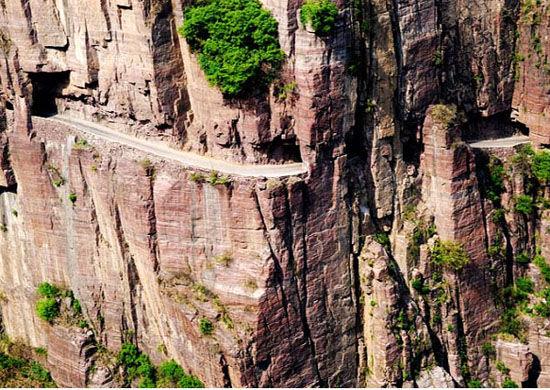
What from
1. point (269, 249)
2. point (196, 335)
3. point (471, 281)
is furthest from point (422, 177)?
point (196, 335)

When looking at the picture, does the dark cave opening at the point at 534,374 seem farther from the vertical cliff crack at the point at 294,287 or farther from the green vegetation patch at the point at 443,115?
the green vegetation patch at the point at 443,115

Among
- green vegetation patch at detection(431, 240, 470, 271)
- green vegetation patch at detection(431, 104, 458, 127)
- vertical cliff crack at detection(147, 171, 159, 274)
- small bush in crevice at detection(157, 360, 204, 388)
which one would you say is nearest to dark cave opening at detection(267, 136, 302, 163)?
vertical cliff crack at detection(147, 171, 159, 274)

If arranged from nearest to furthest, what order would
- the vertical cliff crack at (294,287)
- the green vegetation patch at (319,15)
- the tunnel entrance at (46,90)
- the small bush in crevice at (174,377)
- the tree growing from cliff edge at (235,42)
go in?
the green vegetation patch at (319,15), the tree growing from cliff edge at (235,42), the vertical cliff crack at (294,287), the small bush in crevice at (174,377), the tunnel entrance at (46,90)

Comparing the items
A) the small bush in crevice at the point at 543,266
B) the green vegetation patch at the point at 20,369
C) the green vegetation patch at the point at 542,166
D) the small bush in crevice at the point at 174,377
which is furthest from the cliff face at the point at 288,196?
the green vegetation patch at the point at 20,369

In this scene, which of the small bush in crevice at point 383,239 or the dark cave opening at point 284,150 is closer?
the dark cave opening at point 284,150

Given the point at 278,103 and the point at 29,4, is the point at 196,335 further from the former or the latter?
the point at 29,4

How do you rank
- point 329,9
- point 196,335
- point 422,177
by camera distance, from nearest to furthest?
point 329,9
point 196,335
point 422,177

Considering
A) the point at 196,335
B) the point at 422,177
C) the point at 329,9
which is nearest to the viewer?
the point at 329,9
